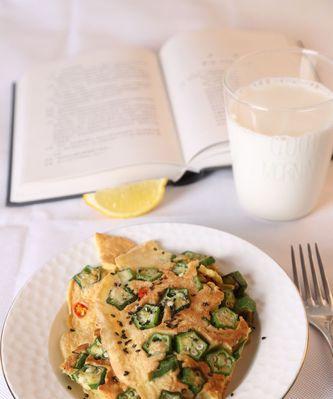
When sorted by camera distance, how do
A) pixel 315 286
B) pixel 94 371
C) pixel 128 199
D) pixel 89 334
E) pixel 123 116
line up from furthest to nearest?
pixel 123 116, pixel 128 199, pixel 315 286, pixel 89 334, pixel 94 371

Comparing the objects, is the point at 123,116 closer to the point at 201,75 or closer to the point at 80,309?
the point at 201,75

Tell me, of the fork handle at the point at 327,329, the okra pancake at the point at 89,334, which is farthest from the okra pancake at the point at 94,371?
the fork handle at the point at 327,329

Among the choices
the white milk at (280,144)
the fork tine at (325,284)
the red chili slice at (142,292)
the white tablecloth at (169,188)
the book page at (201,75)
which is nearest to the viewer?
the red chili slice at (142,292)

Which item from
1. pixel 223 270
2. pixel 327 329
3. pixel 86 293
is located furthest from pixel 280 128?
pixel 86 293

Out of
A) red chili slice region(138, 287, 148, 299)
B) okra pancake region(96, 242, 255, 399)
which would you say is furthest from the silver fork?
red chili slice region(138, 287, 148, 299)

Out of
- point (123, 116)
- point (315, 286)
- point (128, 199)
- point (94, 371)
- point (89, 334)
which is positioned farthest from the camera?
point (123, 116)

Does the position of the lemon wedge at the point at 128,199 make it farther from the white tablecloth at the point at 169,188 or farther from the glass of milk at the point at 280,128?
the glass of milk at the point at 280,128

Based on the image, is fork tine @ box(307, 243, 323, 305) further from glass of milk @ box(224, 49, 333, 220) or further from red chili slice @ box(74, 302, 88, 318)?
red chili slice @ box(74, 302, 88, 318)

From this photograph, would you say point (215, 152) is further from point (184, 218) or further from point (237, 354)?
point (237, 354)
